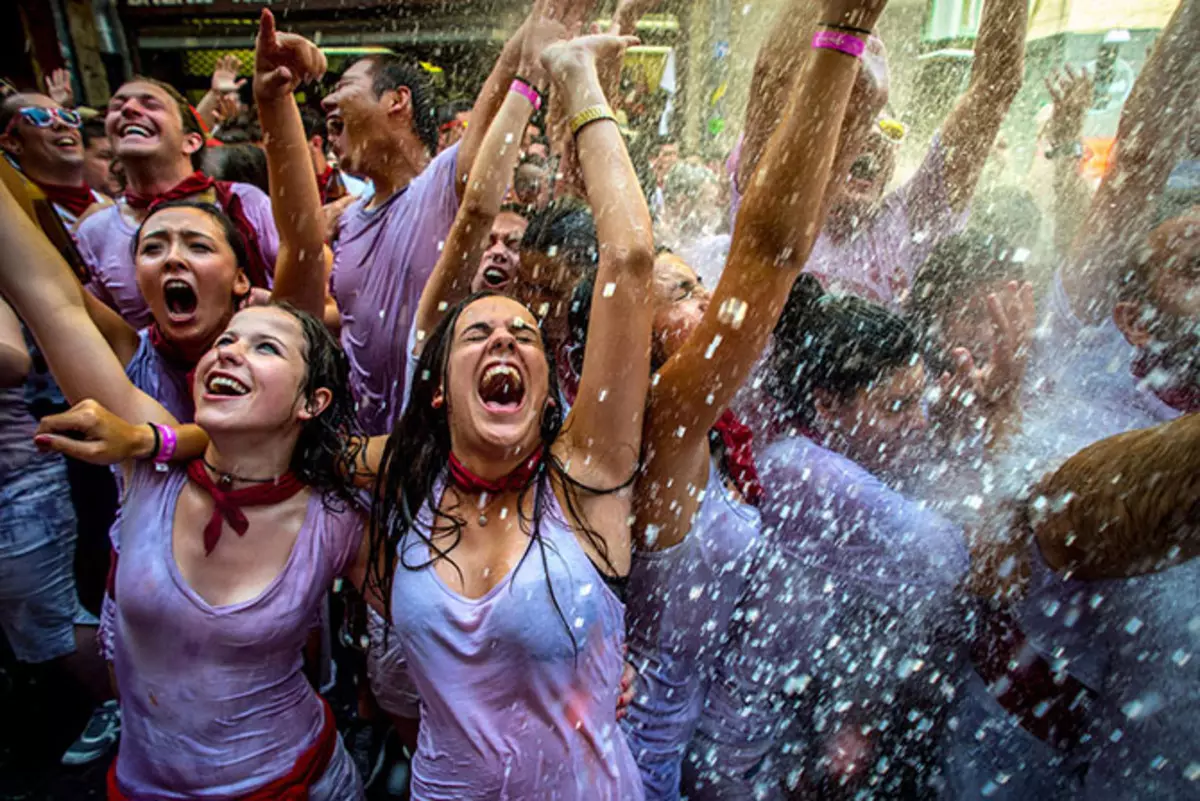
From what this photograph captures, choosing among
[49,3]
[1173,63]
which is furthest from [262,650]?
[49,3]

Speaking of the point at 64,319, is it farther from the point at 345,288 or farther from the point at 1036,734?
the point at 1036,734

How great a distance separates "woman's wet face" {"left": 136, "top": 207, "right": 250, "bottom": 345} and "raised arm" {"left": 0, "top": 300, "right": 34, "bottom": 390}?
37cm

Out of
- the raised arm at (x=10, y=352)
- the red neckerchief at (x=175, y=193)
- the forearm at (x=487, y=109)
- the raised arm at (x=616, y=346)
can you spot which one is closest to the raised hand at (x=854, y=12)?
the raised arm at (x=616, y=346)

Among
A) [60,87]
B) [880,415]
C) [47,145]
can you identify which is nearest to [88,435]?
[880,415]

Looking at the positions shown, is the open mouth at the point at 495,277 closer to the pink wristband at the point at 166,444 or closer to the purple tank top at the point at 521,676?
the pink wristband at the point at 166,444

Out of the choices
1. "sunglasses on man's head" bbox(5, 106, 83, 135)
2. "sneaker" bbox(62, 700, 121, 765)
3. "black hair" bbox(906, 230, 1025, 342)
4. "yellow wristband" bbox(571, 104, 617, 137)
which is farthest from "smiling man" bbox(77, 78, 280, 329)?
"black hair" bbox(906, 230, 1025, 342)

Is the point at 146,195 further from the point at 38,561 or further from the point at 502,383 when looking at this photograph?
the point at 502,383

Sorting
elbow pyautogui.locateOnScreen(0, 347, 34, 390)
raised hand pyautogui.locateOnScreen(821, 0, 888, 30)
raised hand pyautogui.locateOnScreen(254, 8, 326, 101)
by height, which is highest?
raised hand pyautogui.locateOnScreen(821, 0, 888, 30)

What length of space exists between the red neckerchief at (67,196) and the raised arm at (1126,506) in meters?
4.32

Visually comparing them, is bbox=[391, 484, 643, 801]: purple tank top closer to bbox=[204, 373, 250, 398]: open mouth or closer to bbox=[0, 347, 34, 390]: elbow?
bbox=[204, 373, 250, 398]: open mouth

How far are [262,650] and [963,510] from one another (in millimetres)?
1887

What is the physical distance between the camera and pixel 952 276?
2934mm

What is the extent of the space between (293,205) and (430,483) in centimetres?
126

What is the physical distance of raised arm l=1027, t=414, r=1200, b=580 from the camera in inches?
54.8
